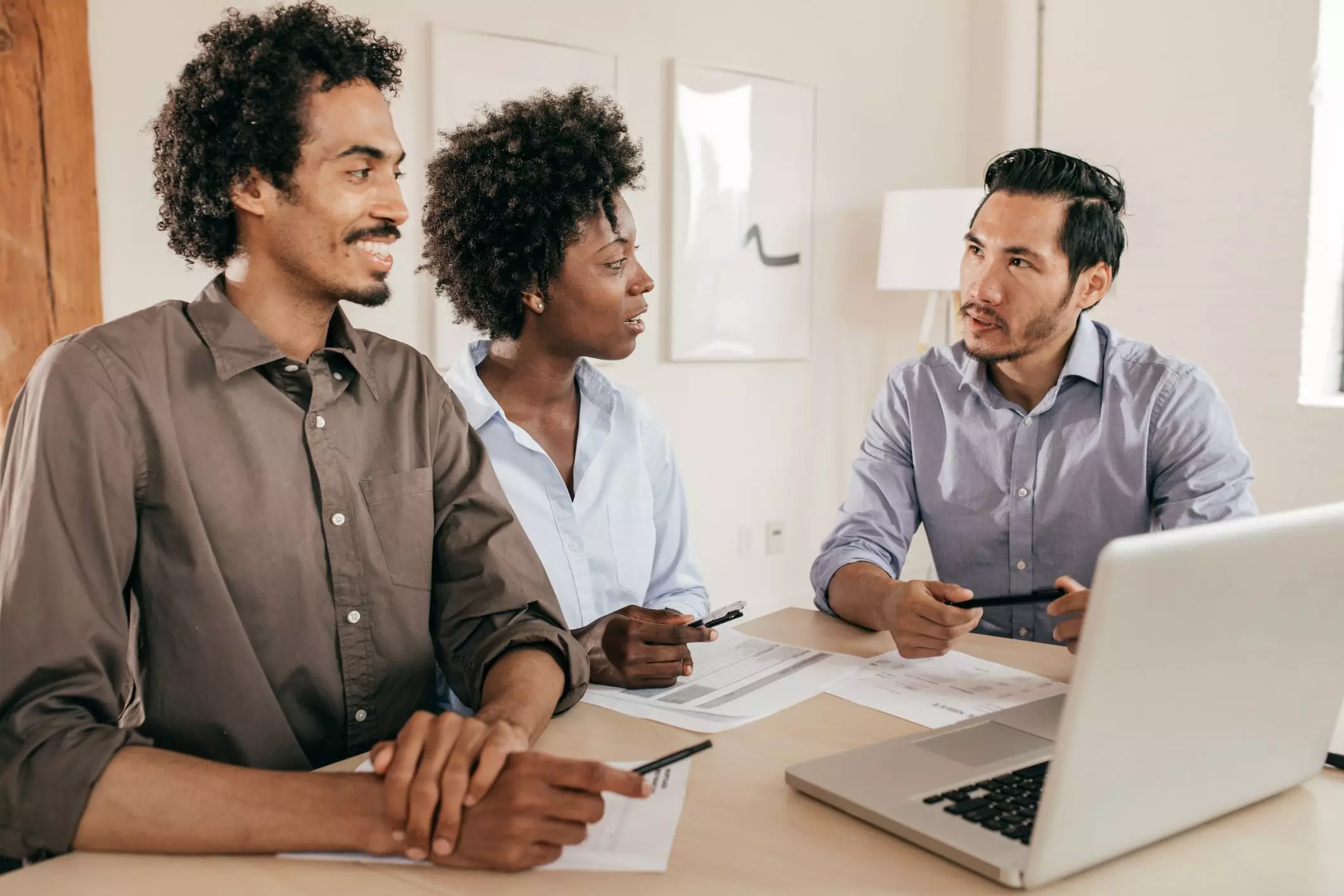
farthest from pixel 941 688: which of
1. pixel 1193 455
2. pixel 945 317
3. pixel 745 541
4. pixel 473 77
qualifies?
pixel 945 317

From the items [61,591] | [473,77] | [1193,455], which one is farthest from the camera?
[473,77]

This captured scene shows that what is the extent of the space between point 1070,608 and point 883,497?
2.25ft

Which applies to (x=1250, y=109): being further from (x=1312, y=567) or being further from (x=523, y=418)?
A: (x=1312, y=567)

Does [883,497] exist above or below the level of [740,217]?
below

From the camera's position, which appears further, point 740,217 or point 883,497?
point 740,217

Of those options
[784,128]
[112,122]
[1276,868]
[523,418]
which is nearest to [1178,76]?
[784,128]

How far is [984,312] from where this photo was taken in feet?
6.68

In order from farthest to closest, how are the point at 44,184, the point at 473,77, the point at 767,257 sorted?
the point at 767,257
the point at 473,77
the point at 44,184

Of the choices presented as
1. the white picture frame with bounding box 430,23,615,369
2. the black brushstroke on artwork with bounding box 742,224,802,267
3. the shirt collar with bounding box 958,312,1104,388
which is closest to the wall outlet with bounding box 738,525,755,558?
the black brushstroke on artwork with bounding box 742,224,802,267

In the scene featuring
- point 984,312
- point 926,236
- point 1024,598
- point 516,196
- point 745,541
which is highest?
point 926,236

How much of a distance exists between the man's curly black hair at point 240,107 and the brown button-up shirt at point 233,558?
0.14 metres

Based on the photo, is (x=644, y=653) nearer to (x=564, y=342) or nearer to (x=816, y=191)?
(x=564, y=342)

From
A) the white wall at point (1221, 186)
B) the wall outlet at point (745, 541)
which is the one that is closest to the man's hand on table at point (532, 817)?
the wall outlet at point (745, 541)

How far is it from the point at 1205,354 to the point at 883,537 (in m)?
2.52
